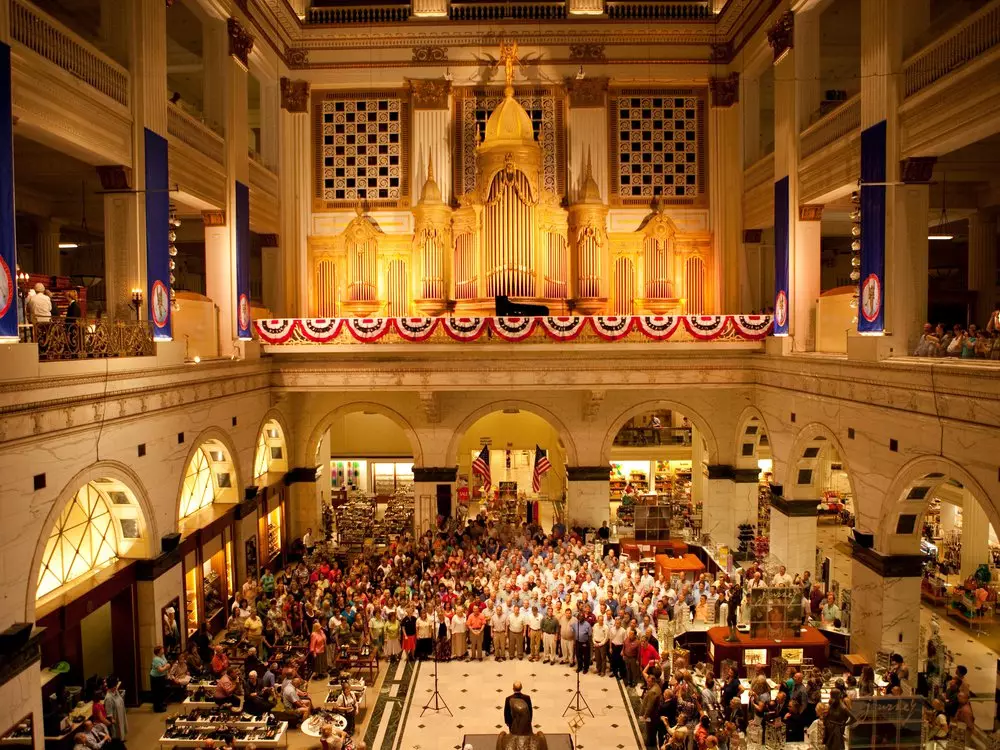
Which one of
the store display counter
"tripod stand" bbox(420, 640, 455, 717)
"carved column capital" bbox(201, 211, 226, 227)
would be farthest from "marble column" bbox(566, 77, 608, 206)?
"tripod stand" bbox(420, 640, 455, 717)

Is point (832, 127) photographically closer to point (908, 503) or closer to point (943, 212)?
point (943, 212)

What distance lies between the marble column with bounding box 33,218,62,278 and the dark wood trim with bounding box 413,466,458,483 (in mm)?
11471

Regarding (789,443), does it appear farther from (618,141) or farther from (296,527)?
(296,527)

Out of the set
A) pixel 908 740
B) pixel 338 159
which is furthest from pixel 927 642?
pixel 338 159

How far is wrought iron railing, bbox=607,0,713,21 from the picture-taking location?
23.7 meters

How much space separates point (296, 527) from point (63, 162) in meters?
12.0

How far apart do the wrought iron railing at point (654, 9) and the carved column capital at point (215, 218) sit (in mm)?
13125

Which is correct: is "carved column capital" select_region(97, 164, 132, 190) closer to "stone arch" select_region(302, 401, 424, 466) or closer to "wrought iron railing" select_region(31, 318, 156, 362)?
"wrought iron railing" select_region(31, 318, 156, 362)

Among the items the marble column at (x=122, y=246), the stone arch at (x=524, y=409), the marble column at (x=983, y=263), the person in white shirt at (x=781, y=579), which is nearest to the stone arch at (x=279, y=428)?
the stone arch at (x=524, y=409)

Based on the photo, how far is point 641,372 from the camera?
71.6 feet

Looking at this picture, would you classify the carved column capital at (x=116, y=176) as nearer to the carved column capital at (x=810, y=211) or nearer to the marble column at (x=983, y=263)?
the carved column capital at (x=810, y=211)

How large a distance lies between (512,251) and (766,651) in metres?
12.1

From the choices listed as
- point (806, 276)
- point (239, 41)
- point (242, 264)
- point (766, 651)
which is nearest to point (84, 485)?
point (242, 264)

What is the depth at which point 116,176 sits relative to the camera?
47.2ft
